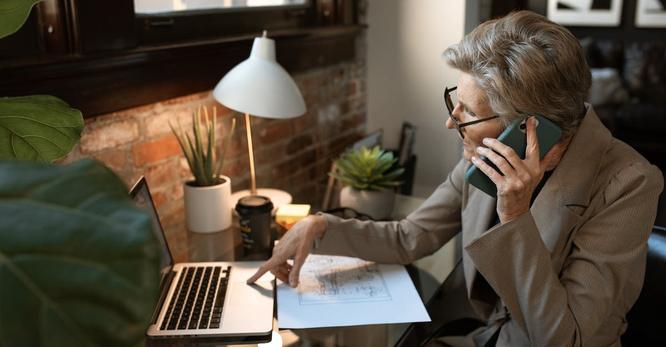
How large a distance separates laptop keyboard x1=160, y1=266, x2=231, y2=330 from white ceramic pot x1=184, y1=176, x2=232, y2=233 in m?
0.24

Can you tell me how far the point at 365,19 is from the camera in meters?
2.61

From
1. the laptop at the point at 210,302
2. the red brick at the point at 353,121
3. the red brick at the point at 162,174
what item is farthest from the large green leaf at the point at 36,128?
the red brick at the point at 353,121

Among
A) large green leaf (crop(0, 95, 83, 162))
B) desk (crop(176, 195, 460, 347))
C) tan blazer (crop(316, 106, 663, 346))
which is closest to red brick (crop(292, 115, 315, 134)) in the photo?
desk (crop(176, 195, 460, 347))

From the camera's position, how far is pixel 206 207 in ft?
5.42

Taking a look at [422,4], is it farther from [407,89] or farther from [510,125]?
[510,125]

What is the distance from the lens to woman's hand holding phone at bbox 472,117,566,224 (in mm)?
1135

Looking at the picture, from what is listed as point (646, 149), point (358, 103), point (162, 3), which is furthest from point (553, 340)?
point (646, 149)

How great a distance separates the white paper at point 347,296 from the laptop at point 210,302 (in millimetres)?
54

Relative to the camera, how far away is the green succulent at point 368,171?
5.96 ft

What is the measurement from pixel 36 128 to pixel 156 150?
32.6 inches

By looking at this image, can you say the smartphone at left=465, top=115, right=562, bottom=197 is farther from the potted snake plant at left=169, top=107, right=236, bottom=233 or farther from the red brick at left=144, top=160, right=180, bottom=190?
the red brick at left=144, top=160, right=180, bottom=190

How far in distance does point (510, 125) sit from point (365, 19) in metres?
1.55

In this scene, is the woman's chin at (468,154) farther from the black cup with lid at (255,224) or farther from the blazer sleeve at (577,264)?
the black cup with lid at (255,224)

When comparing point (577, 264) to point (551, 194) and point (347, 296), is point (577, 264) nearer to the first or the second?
point (551, 194)
